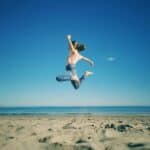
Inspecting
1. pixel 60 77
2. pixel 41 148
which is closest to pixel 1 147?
pixel 41 148

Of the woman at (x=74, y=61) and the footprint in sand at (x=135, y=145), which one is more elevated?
the woman at (x=74, y=61)

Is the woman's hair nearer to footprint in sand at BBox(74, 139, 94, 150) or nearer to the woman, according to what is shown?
the woman

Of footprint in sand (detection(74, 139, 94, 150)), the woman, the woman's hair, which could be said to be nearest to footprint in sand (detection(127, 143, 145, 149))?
footprint in sand (detection(74, 139, 94, 150))

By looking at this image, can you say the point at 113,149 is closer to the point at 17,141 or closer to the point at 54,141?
the point at 54,141

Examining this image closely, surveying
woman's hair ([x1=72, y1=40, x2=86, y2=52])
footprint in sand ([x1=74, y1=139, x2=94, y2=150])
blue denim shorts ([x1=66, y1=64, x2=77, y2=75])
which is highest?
woman's hair ([x1=72, y1=40, x2=86, y2=52])

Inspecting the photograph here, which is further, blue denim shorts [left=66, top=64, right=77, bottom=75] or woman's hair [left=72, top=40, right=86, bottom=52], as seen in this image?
blue denim shorts [left=66, top=64, right=77, bottom=75]

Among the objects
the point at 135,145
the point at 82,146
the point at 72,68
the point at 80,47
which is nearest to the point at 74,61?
the point at 72,68

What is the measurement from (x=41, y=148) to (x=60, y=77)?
2570 millimetres

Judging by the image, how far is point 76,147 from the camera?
25.7 ft

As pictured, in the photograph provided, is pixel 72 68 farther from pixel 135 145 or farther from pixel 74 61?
pixel 135 145

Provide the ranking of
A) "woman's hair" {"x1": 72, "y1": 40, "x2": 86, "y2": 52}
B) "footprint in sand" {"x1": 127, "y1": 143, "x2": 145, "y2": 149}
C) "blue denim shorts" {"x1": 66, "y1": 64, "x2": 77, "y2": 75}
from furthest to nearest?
"blue denim shorts" {"x1": 66, "y1": 64, "x2": 77, "y2": 75}, "woman's hair" {"x1": 72, "y1": 40, "x2": 86, "y2": 52}, "footprint in sand" {"x1": 127, "y1": 143, "x2": 145, "y2": 149}

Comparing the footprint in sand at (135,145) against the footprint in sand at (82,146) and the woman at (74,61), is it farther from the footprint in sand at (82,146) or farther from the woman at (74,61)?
the woman at (74,61)

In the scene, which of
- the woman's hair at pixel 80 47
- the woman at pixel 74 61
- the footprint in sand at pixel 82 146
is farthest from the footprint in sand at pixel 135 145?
the woman's hair at pixel 80 47

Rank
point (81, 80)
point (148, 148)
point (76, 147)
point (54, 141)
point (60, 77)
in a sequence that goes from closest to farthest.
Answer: point (148, 148)
point (76, 147)
point (54, 141)
point (60, 77)
point (81, 80)
